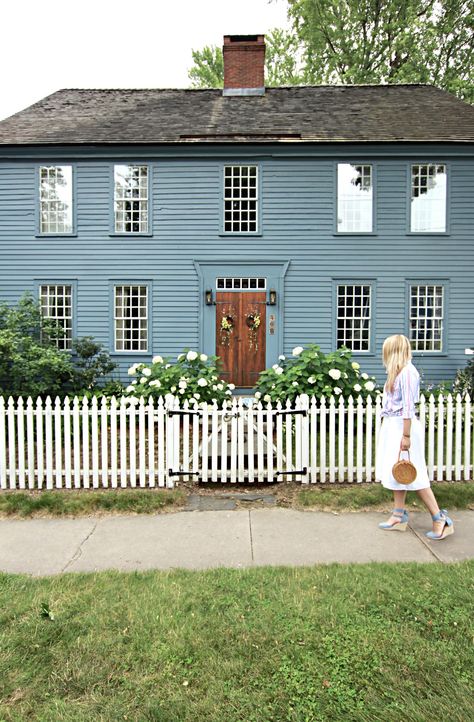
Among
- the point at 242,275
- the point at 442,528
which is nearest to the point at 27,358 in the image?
the point at 242,275

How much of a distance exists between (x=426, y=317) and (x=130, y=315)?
8.28 m

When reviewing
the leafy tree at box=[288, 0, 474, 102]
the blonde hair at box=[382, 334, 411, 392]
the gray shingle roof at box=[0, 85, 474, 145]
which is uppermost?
the leafy tree at box=[288, 0, 474, 102]

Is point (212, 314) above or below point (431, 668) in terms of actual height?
above

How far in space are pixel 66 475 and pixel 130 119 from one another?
41.0 ft

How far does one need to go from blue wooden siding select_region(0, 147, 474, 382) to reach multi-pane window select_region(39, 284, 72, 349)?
16.2 inches

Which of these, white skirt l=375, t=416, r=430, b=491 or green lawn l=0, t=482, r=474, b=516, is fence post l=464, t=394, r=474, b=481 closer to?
green lawn l=0, t=482, r=474, b=516

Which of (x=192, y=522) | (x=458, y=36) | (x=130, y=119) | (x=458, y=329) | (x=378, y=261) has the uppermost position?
(x=458, y=36)

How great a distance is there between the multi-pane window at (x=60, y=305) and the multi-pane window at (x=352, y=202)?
7.90m

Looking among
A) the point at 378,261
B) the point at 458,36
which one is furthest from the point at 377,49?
the point at 378,261

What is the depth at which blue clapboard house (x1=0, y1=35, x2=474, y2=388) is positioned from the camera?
13.5m

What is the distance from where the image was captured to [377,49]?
24.9 m

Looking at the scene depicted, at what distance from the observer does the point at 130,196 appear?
1392 cm

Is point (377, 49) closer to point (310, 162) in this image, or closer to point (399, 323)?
point (310, 162)

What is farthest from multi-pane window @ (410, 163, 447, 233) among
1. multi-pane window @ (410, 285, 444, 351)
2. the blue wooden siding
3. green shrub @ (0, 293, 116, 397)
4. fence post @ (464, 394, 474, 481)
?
green shrub @ (0, 293, 116, 397)
